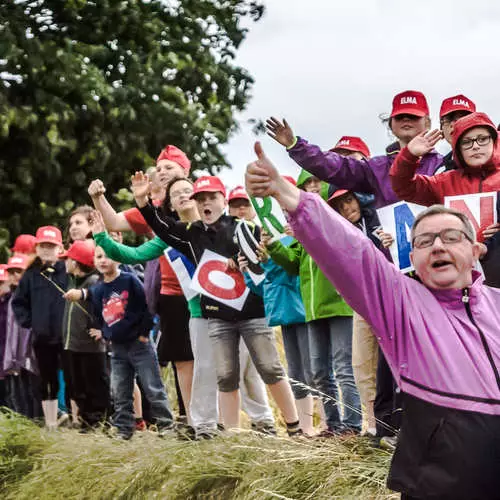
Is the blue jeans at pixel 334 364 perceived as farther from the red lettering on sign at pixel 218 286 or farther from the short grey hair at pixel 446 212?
the short grey hair at pixel 446 212

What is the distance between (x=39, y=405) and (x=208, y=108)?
6.78m

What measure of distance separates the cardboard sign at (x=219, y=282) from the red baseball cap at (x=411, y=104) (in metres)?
1.75

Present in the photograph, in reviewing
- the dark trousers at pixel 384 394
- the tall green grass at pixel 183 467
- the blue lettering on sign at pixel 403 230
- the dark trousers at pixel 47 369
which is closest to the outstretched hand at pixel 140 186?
the tall green grass at pixel 183 467

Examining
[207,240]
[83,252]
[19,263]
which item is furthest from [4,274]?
[207,240]

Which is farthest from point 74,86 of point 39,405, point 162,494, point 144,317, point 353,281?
point 353,281

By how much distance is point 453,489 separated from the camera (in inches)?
127

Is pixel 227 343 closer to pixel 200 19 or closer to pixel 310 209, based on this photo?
pixel 310 209

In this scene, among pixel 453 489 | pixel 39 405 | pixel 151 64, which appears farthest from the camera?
pixel 151 64

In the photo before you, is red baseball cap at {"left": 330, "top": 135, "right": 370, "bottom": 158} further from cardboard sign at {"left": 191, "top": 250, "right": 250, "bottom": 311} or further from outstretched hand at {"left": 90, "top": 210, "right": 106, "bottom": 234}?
outstretched hand at {"left": 90, "top": 210, "right": 106, "bottom": 234}

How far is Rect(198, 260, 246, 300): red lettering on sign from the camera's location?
22.5 feet

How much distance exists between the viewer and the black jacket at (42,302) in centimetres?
960

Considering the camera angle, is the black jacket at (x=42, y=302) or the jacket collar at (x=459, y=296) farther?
the black jacket at (x=42, y=302)

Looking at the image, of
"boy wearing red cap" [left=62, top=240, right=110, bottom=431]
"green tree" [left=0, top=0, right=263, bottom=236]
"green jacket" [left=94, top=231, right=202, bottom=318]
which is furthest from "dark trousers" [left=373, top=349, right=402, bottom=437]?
"green tree" [left=0, top=0, right=263, bottom=236]

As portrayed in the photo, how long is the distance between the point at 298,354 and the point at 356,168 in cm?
160
